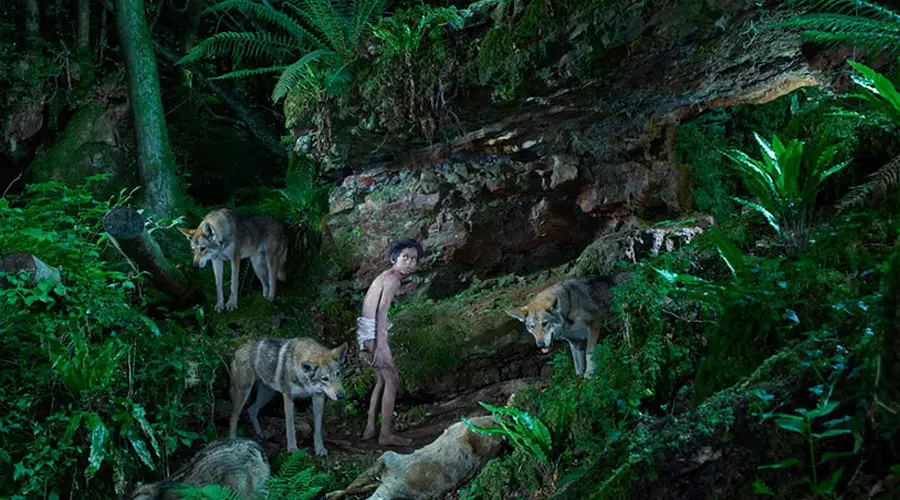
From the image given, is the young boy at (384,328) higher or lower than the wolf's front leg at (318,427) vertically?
higher

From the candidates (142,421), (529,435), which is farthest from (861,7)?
(142,421)

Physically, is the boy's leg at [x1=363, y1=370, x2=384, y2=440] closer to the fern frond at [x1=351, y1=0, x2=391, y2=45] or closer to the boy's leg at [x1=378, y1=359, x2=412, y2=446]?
the boy's leg at [x1=378, y1=359, x2=412, y2=446]

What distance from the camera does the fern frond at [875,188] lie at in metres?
4.96

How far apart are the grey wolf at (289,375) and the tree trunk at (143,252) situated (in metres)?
1.58

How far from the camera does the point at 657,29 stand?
6.94m

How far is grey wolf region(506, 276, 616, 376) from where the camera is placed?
6293mm

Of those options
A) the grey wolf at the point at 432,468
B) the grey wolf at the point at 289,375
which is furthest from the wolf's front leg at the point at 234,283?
the grey wolf at the point at 432,468

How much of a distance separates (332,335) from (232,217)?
80.0 inches

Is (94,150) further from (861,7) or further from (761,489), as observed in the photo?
(761,489)

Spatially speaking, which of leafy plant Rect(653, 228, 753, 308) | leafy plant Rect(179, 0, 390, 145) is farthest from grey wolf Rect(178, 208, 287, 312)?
leafy plant Rect(653, 228, 753, 308)

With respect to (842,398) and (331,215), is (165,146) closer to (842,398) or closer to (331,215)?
(331,215)

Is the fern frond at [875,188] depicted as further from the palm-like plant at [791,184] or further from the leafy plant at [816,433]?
the leafy plant at [816,433]

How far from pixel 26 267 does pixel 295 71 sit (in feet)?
12.9

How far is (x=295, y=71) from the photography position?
8.40 metres
